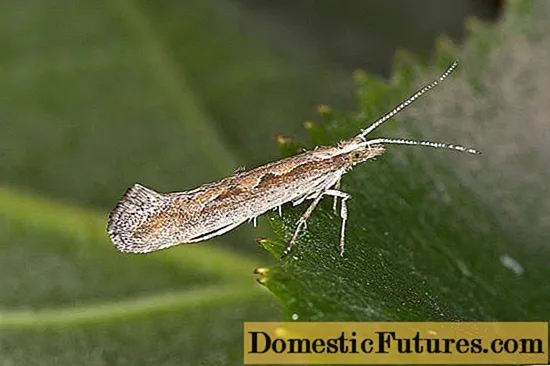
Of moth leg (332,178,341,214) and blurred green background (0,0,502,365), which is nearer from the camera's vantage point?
moth leg (332,178,341,214)

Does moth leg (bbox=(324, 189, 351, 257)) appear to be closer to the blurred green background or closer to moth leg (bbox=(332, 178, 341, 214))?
moth leg (bbox=(332, 178, 341, 214))

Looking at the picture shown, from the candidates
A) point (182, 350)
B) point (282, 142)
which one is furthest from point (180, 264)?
point (282, 142)

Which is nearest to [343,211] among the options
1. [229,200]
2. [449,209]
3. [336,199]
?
[336,199]

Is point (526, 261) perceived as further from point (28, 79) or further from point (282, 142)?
point (28, 79)

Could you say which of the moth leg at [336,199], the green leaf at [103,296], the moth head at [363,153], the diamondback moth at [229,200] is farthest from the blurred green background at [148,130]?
the moth head at [363,153]

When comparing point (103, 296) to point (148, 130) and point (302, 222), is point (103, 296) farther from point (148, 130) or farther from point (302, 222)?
point (302, 222)

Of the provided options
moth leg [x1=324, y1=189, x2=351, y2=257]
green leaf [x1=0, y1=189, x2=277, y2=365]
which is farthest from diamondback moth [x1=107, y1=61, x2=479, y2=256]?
green leaf [x1=0, y1=189, x2=277, y2=365]
